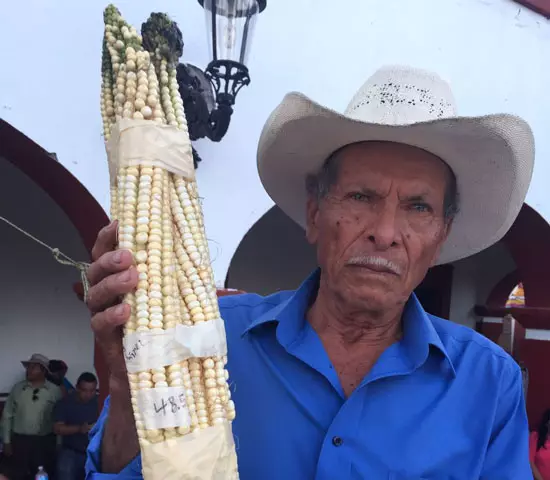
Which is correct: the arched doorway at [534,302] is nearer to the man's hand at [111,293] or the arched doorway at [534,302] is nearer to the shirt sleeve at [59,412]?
the shirt sleeve at [59,412]

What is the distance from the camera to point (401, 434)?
1213mm

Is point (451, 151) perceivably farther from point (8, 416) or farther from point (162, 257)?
point (8, 416)

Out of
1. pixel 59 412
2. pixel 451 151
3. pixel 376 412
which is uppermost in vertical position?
pixel 451 151

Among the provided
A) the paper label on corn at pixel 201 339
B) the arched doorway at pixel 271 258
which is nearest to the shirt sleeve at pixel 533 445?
the arched doorway at pixel 271 258

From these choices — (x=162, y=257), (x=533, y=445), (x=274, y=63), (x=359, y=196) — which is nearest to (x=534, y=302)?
(x=533, y=445)

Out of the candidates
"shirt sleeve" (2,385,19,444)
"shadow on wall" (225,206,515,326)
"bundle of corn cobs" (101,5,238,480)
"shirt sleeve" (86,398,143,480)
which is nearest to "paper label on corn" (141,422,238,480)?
"bundle of corn cobs" (101,5,238,480)

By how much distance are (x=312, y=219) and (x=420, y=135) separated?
38 cm

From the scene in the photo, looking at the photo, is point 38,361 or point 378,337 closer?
point 378,337

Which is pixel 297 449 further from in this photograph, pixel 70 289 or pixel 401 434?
pixel 70 289

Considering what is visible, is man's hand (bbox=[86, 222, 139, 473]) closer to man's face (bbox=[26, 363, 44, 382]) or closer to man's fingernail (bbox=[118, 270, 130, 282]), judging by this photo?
man's fingernail (bbox=[118, 270, 130, 282])

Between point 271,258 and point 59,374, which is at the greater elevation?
point 271,258

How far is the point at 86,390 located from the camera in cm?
498

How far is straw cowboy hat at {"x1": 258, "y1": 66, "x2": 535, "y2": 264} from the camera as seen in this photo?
1.29 meters

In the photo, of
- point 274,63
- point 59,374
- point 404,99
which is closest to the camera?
point 404,99
